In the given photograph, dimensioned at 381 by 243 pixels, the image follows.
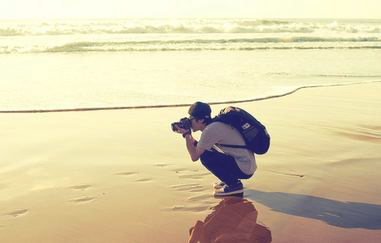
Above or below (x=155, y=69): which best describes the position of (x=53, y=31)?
above

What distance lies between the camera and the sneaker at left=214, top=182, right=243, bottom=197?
4918 mm

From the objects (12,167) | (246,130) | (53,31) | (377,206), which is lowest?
(377,206)

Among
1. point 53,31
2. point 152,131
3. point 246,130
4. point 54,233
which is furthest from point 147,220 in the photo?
point 53,31

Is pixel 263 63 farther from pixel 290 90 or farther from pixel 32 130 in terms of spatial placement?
pixel 32 130

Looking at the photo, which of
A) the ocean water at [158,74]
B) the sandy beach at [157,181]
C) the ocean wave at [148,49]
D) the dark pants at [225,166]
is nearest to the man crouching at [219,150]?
the dark pants at [225,166]

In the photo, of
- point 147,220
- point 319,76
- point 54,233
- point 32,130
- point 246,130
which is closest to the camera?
point 54,233

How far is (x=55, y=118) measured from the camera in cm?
880

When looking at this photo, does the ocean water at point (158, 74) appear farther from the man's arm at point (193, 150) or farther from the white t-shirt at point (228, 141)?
the white t-shirt at point (228, 141)

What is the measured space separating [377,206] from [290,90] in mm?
7902

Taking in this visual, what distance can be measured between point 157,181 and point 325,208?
1788mm

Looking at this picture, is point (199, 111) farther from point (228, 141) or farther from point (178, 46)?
point (178, 46)

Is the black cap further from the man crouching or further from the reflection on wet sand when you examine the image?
the reflection on wet sand

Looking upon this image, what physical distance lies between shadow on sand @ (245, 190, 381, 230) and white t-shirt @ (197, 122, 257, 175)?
0.36 meters

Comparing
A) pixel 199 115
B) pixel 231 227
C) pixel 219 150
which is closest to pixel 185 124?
pixel 199 115
